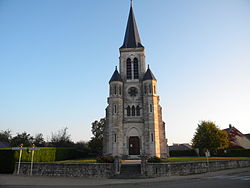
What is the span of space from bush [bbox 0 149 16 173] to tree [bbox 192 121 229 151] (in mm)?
30869

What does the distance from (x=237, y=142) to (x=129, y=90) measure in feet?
98.9

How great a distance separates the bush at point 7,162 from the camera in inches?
664

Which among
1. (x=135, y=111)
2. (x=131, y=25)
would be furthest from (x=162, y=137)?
(x=131, y=25)

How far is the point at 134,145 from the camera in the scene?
27.3 m

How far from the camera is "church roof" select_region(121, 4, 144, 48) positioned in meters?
32.9

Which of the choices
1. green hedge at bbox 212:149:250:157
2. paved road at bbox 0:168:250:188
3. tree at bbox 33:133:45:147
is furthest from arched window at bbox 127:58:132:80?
tree at bbox 33:133:45:147

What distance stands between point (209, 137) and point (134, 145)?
15.6 metres

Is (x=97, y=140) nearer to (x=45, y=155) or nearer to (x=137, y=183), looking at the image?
(x=45, y=155)

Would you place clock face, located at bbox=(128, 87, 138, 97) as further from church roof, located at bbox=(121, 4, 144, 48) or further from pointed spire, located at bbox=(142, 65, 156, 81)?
church roof, located at bbox=(121, 4, 144, 48)

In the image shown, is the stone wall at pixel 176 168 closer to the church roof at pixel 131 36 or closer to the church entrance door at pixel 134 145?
the church entrance door at pixel 134 145

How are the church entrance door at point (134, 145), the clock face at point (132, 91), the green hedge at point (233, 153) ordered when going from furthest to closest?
the green hedge at point (233, 153) < the clock face at point (132, 91) < the church entrance door at point (134, 145)

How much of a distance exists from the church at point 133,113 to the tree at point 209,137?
1006 cm

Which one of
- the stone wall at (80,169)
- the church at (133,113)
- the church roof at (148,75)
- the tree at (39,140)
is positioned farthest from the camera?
the tree at (39,140)

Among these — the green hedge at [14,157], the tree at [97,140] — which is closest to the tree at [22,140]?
the tree at [97,140]
